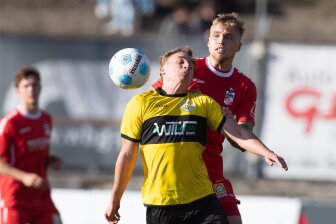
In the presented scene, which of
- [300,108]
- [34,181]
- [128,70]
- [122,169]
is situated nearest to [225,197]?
[122,169]

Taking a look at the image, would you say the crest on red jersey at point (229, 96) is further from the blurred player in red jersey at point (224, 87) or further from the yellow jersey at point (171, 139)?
the yellow jersey at point (171, 139)

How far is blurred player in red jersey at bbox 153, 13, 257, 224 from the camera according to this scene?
752cm

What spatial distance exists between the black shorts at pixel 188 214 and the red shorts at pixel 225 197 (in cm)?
61

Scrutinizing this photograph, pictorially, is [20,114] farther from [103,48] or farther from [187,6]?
[187,6]

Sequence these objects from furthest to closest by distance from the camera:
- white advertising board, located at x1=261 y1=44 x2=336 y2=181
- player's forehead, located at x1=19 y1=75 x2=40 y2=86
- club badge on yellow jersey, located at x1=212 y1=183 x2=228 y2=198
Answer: white advertising board, located at x1=261 y1=44 x2=336 y2=181 < player's forehead, located at x1=19 y1=75 x2=40 y2=86 < club badge on yellow jersey, located at x1=212 y1=183 x2=228 y2=198

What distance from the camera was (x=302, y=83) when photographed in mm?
15117

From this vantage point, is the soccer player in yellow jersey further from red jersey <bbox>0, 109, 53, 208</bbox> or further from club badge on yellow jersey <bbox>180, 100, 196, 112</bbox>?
red jersey <bbox>0, 109, 53, 208</bbox>

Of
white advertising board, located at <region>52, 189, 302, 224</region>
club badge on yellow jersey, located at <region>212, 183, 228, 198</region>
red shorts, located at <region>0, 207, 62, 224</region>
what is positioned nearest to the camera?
club badge on yellow jersey, located at <region>212, 183, 228, 198</region>

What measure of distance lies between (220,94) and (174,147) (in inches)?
41.9

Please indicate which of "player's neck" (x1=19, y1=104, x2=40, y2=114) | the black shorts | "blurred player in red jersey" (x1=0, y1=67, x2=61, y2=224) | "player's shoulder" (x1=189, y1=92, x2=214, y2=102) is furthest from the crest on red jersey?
"player's neck" (x1=19, y1=104, x2=40, y2=114)

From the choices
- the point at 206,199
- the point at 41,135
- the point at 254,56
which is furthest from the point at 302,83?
the point at 206,199

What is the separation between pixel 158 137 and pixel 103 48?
878 cm

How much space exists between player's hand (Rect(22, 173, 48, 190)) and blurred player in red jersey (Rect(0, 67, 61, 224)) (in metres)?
0.23

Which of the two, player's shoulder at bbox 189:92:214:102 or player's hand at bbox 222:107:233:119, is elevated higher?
player's shoulder at bbox 189:92:214:102
